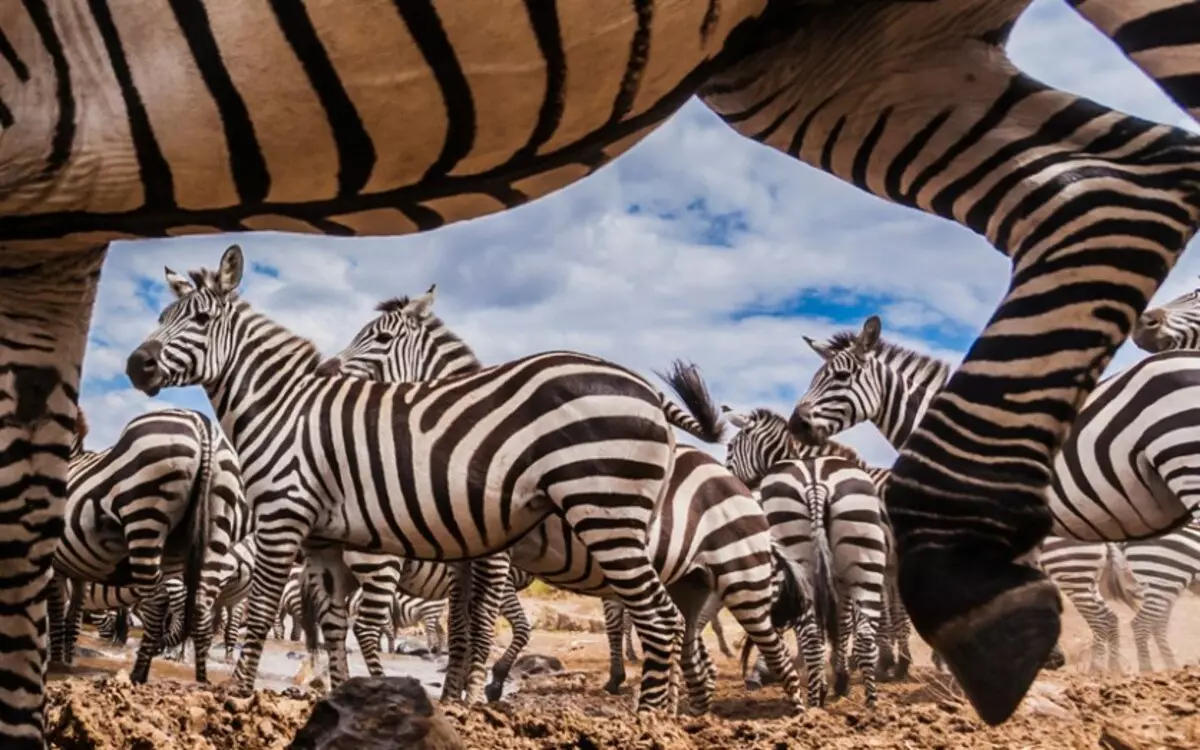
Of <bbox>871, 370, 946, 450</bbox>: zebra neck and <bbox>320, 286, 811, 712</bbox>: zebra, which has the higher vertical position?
<bbox>871, 370, 946, 450</bbox>: zebra neck

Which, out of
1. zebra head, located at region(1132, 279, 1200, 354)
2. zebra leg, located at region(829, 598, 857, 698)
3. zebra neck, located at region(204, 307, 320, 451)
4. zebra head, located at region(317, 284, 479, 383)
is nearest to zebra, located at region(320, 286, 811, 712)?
zebra neck, located at region(204, 307, 320, 451)

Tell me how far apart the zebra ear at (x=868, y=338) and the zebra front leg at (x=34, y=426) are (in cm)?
875

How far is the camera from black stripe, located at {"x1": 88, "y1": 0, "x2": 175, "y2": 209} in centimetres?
128

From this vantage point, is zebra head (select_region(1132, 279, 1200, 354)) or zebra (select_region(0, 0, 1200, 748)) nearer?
zebra (select_region(0, 0, 1200, 748))

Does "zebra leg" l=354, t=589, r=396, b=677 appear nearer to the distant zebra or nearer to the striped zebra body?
the distant zebra

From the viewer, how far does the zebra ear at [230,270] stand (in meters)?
8.10

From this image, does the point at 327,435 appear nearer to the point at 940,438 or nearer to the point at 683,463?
the point at 683,463

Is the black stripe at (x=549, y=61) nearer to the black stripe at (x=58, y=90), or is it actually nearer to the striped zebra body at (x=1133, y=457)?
the black stripe at (x=58, y=90)

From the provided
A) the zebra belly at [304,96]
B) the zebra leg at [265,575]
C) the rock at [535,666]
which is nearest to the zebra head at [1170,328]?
the zebra leg at [265,575]

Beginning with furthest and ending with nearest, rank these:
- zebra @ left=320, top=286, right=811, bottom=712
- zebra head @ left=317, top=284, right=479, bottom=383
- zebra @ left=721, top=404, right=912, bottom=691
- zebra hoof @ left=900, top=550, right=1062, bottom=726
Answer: zebra @ left=721, top=404, right=912, bottom=691
zebra head @ left=317, top=284, right=479, bottom=383
zebra @ left=320, top=286, right=811, bottom=712
zebra hoof @ left=900, top=550, right=1062, bottom=726

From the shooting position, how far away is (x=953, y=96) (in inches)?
72.0

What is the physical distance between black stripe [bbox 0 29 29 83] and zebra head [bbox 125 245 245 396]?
6705mm

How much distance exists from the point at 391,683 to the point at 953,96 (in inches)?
66.1

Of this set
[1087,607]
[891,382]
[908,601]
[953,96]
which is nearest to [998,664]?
[908,601]
